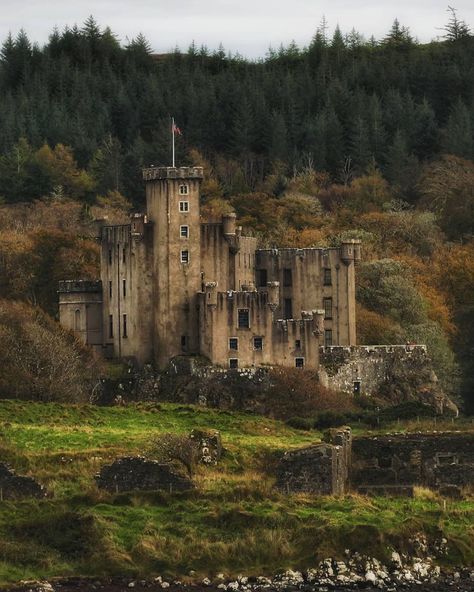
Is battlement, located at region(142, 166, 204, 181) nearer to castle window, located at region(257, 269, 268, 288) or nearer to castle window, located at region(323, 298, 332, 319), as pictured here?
castle window, located at region(257, 269, 268, 288)

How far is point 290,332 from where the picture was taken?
96.4 metres

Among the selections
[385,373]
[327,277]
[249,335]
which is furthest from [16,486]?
[327,277]

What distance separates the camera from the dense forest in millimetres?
112062

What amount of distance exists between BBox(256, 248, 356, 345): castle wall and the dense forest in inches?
177

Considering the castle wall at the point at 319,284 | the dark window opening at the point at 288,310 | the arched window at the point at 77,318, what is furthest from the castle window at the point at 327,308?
the arched window at the point at 77,318

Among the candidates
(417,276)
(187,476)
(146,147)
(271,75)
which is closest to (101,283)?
(417,276)

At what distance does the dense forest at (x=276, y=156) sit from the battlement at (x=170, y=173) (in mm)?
7627

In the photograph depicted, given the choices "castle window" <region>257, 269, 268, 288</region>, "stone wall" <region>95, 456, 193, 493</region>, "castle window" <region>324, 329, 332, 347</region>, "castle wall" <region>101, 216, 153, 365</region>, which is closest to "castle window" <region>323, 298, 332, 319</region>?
"castle window" <region>324, 329, 332, 347</region>

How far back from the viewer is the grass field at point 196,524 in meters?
64.9

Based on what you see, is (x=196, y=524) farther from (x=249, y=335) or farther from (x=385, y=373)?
(x=385, y=373)

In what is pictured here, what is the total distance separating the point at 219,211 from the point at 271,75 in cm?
4934

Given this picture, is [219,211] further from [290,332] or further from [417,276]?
[290,332]

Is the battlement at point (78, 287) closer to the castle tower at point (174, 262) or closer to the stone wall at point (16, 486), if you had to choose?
the castle tower at point (174, 262)

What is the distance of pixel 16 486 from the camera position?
70188mm
